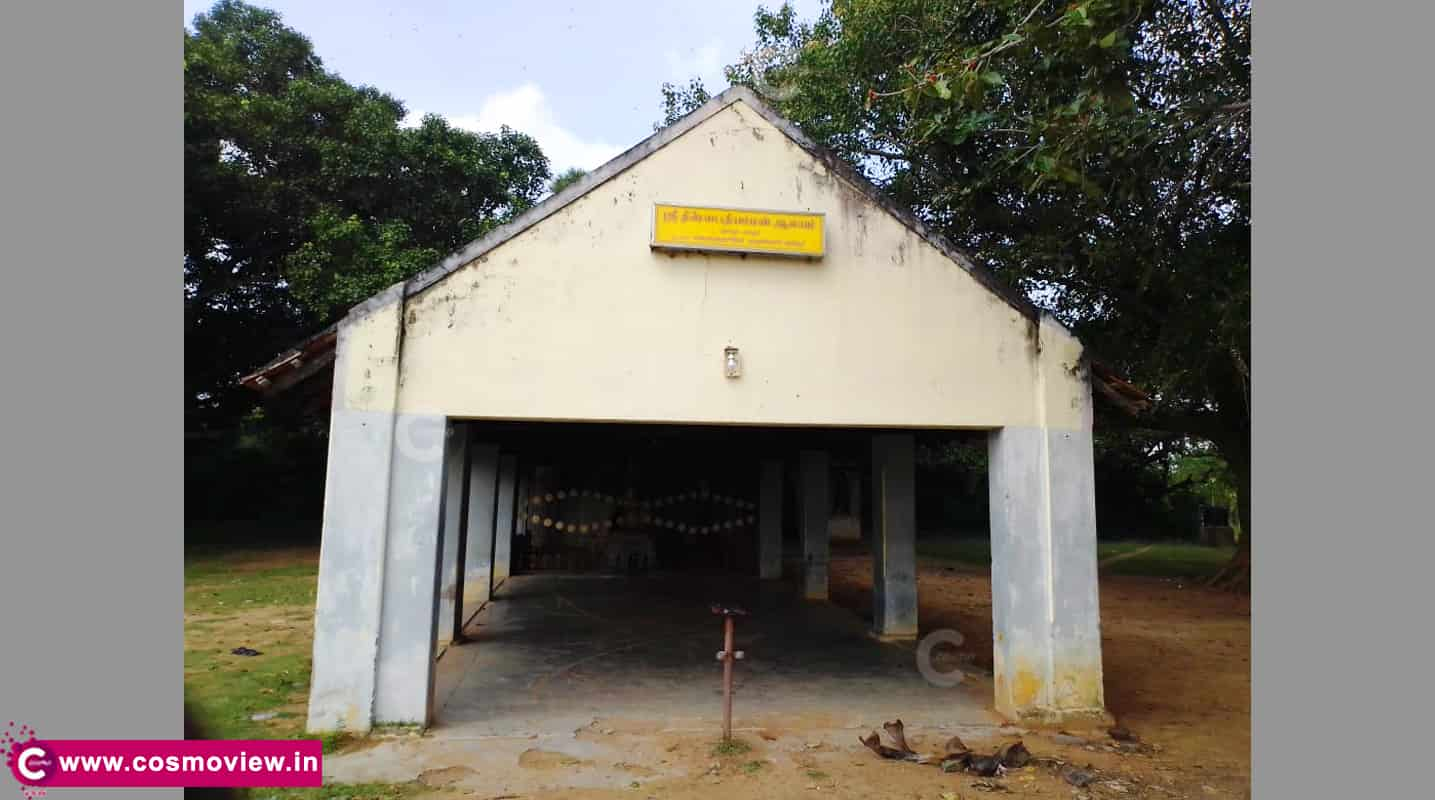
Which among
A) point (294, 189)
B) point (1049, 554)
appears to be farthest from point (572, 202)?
point (294, 189)

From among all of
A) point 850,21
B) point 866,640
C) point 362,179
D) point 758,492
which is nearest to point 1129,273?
point 850,21

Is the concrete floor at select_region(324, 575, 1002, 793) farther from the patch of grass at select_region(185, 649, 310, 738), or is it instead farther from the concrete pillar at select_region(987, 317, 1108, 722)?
the patch of grass at select_region(185, 649, 310, 738)

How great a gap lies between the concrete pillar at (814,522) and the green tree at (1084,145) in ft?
13.9

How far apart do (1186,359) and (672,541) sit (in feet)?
36.5

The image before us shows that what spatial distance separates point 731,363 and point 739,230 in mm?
1068

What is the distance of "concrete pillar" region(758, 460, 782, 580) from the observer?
16.0 meters

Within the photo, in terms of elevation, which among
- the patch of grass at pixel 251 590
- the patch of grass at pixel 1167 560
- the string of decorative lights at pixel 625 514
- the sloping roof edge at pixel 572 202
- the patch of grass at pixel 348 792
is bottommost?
the patch of grass at pixel 1167 560

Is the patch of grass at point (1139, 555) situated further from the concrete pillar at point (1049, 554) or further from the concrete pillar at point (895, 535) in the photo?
the concrete pillar at point (1049, 554)

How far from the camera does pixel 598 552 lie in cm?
1788

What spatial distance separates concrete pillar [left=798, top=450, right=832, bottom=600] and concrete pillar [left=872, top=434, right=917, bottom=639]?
3.10 m

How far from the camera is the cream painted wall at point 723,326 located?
6465mm

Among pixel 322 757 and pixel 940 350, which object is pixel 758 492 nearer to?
pixel 940 350

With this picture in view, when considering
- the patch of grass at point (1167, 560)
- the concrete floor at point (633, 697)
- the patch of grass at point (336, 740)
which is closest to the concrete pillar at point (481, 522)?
the concrete floor at point (633, 697)

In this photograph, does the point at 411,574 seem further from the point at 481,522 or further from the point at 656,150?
the point at 481,522
